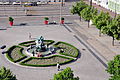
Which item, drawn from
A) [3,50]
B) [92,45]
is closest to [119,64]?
[92,45]

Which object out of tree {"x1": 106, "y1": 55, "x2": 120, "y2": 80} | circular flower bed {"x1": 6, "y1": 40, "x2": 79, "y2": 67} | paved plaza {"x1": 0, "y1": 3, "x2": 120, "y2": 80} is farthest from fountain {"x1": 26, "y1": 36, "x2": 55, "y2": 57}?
tree {"x1": 106, "y1": 55, "x2": 120, "y2": 80}

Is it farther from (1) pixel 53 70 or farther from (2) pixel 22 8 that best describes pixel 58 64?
(2) pixel 22 8

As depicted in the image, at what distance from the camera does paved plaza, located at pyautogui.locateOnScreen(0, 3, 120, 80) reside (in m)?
37.6

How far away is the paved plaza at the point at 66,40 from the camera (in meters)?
37.6

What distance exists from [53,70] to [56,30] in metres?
25.4

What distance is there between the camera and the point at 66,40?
54.0 metres

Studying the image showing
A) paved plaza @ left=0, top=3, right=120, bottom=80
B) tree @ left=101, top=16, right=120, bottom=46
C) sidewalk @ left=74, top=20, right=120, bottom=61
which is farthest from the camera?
tree @ left=101, top=16, right=120, bottom=46

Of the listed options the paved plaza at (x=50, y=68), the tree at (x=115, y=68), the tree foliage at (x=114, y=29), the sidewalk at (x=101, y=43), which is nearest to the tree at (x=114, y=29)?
the tree foliage at (x=114, y=29)

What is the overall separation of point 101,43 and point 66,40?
8.74m

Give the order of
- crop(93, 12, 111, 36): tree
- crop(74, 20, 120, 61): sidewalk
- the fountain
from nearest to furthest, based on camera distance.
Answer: the fountain, crop(74, 20, 120, 61): sidewalk, crop(93, 12, 111, 36): tree

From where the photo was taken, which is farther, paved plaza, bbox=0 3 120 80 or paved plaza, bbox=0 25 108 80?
paved plaza, bbox=0 3 120 80

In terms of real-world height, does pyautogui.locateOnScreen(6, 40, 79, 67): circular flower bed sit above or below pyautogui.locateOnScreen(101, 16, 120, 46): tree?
below

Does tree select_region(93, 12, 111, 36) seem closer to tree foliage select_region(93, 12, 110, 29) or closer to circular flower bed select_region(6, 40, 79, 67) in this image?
tree foliage select_region(93, 12, 110, 29)

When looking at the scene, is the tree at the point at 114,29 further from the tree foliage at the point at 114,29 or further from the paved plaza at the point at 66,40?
the paved plaza at the point at 66,40
